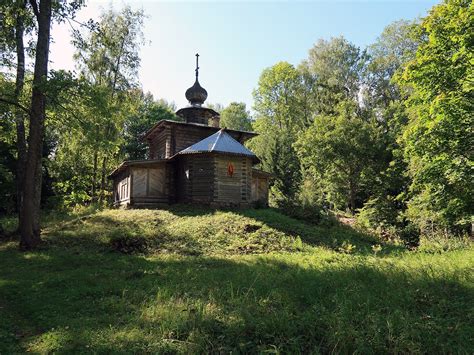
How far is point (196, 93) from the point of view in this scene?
97.5 ft

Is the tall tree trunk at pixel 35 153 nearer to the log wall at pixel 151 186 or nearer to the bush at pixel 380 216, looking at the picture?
the log wall at pixel 151 186

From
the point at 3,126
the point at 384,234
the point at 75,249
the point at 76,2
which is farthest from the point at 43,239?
the point at 384,234

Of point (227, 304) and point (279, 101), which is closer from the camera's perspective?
point (227, 304)

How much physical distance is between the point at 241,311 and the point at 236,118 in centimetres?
5289

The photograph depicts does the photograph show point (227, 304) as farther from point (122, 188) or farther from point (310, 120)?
point (310, 120)

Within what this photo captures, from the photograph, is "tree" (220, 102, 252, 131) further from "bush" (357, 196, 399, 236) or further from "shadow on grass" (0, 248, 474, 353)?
"shadow on grass" (0, 248, 474, 353)

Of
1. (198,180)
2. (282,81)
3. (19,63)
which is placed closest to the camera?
(19,63)

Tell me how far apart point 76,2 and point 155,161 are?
11.4 metres

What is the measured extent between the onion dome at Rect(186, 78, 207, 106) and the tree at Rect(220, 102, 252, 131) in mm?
25609

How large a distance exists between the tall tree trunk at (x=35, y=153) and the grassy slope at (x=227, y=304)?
3.57ft

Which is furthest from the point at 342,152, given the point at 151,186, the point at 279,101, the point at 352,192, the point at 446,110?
the point at 279,101

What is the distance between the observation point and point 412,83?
12.7 metres

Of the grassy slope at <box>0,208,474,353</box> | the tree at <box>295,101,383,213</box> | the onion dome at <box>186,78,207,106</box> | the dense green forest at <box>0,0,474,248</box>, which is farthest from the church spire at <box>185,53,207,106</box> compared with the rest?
the grassy slope at <box>0,208,474,353</box>

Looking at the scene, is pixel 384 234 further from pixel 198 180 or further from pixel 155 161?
pixel 155 161
